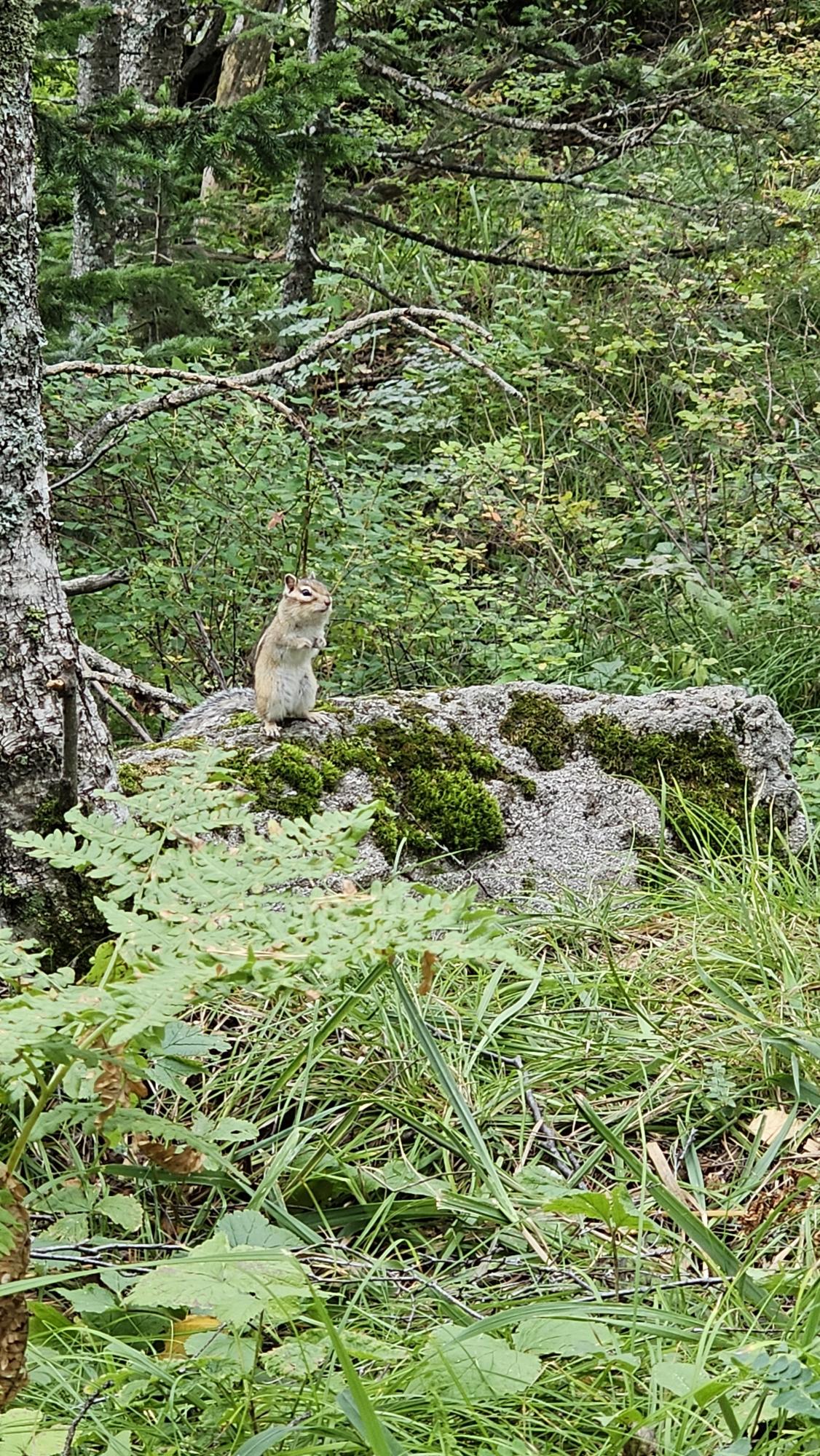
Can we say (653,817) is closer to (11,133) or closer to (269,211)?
(11,133)

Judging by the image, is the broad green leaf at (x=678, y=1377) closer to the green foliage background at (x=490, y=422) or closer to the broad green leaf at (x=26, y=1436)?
the broad green leaf at (x=26, y=1436)

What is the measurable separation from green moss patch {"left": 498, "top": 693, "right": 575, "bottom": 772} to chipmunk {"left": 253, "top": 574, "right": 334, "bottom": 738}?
1.83 feet

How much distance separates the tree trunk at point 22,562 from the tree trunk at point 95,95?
266 centimetres

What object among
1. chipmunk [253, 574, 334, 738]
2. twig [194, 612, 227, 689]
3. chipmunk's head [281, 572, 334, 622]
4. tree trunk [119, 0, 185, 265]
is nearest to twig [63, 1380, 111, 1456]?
chipmunk [253, 574, 334, 738]

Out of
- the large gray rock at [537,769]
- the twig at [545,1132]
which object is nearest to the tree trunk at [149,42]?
the large gray rock at [537,769]

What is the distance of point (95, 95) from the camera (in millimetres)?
6020

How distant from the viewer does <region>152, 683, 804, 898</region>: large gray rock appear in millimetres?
3293

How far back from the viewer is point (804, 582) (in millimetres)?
4980

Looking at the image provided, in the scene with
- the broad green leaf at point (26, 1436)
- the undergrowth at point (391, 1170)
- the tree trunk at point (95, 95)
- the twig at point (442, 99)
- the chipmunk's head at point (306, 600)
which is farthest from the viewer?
the twig at point (442, 99)

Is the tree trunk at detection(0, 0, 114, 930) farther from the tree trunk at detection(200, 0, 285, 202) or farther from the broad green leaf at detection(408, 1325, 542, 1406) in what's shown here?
the tree trunk at detection(200, 0, 285, 202)

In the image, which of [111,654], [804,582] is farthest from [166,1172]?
[804,582]

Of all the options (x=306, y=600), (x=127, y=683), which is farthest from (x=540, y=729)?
(x=127, y=683)

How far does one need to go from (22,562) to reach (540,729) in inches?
62.1

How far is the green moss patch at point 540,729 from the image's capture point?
11.6ft
